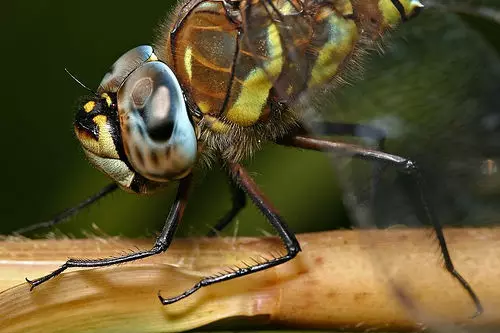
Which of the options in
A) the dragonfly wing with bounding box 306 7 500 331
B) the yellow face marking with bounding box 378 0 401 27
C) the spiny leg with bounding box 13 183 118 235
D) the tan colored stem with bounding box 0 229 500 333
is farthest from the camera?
the spiny leg with bounding box 13 183 118 235

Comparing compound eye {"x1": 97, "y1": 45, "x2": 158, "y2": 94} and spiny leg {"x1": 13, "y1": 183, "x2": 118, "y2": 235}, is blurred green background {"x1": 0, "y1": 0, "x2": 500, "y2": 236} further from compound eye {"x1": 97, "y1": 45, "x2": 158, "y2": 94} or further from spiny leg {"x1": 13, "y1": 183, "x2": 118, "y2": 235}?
compound eye {"x1": 97, "y1": 45, "x2": 158, "y2": 94}

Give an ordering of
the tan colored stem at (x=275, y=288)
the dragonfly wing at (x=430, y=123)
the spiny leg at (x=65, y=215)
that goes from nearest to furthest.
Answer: the tan colored stem at (x=275, y=288), the dragonfly wing at (x=430, y=123), the spiny leg at (x=65, y=215)

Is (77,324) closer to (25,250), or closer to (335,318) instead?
(25,250)

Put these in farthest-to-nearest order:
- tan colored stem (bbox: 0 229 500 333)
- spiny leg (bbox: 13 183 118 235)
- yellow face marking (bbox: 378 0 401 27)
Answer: spiny leg (bbox: 13 183 118 235) < yellow face marking (bbox: 378 0 401 27) < tan colored stem (bbox: 0 229 500 333)

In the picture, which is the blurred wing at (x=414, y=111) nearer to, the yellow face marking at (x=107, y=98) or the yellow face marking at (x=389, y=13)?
the yellow face marking at (x=389, y=13)

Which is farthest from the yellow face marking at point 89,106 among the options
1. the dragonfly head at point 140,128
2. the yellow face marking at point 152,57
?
the yellow face marking at point 152,57

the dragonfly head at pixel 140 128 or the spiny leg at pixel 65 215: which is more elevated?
the dragonfly head at pixel 140 128

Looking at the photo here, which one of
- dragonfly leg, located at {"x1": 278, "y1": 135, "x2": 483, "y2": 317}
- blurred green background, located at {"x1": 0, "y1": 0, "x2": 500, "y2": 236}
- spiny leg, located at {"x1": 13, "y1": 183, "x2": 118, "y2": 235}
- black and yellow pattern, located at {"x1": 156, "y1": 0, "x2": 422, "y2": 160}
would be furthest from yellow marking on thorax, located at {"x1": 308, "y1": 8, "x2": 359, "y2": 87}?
spiny leg, located at {"x1": 13, "y1": 183, "x2": 118, "y2": 235}
